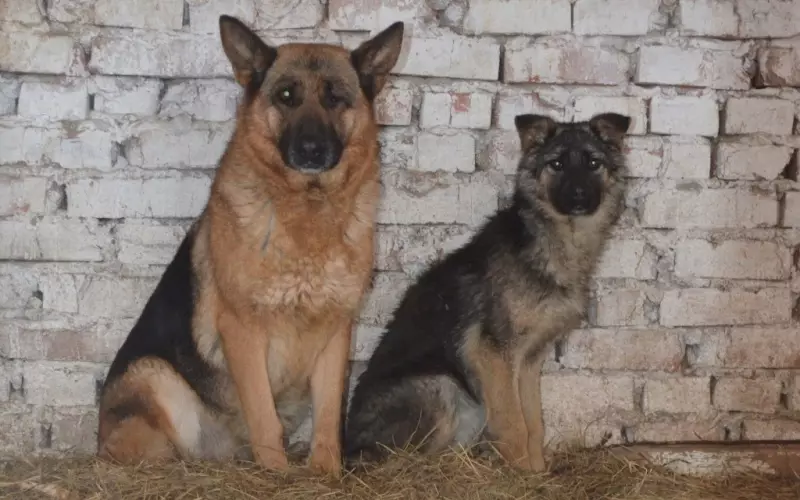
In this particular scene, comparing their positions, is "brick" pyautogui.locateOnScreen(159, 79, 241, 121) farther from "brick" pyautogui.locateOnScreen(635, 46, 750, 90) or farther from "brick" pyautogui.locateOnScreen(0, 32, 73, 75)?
"brick" pyautogui.locateOnScreen(635, 46, 750, 90)

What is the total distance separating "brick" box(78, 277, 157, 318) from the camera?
10.8ft

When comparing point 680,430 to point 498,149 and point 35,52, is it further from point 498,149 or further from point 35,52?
point 35,52

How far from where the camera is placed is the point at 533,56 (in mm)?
3336

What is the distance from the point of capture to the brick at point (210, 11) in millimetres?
3225

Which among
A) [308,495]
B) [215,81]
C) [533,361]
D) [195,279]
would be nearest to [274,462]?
[308,495]

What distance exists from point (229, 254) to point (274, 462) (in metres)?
0.73

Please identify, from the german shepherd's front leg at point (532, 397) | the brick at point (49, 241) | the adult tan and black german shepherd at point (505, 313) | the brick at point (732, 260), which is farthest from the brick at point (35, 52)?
the brick at point (732, 260)

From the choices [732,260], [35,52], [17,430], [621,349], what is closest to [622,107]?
[732,260]

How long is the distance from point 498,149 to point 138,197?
1490mm

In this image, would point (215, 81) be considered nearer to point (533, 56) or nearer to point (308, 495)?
point (533, 56)

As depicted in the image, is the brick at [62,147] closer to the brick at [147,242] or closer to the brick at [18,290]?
the brick at [147,242]

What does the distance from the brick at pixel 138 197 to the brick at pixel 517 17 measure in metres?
1.28

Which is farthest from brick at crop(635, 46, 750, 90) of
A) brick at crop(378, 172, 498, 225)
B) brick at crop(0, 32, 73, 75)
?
brick at crop(0, 32, 73, 75)

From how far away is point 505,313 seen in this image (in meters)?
3.11
